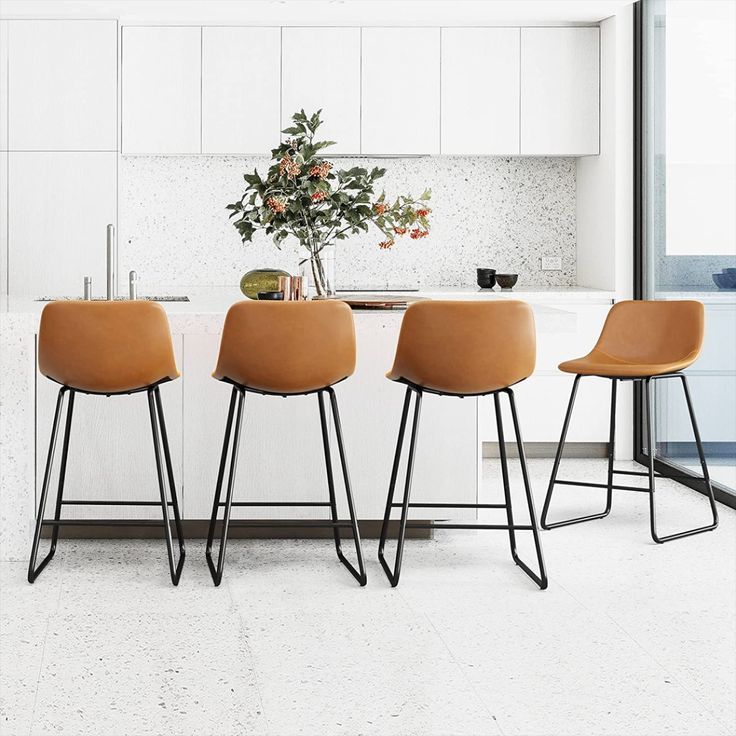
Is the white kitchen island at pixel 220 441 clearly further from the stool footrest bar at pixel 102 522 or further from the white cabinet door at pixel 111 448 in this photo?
the stool footrest bar at pixel 102 522

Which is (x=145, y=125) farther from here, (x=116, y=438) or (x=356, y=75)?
(x=116, y=438)

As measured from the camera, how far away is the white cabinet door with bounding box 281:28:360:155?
6148 mm

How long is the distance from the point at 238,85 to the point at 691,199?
103 inches

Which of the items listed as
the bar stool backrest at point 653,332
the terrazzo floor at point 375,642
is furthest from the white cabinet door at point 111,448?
the bar stool backrest at point 653,332

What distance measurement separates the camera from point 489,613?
3.40 metres

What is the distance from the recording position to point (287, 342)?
3.56m

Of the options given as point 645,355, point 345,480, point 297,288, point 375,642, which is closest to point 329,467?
point 345,480

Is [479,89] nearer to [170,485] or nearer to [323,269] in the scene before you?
[323,269]

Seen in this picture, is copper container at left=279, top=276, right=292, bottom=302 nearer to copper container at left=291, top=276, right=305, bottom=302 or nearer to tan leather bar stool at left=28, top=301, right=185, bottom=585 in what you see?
copper container at left=291, top=276, right=305, bottom=302

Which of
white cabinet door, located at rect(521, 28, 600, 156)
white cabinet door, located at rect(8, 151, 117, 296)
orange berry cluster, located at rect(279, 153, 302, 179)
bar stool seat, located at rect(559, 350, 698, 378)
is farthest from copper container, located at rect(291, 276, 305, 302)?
white cabinet door, located at rect(521, 28, 600, 156)

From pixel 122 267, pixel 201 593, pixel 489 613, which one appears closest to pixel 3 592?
pixel 201 593

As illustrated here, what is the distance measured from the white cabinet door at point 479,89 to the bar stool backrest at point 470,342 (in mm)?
2874

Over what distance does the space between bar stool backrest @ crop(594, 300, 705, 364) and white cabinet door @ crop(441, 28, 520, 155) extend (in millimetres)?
1859

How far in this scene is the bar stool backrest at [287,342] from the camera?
11.7ft
